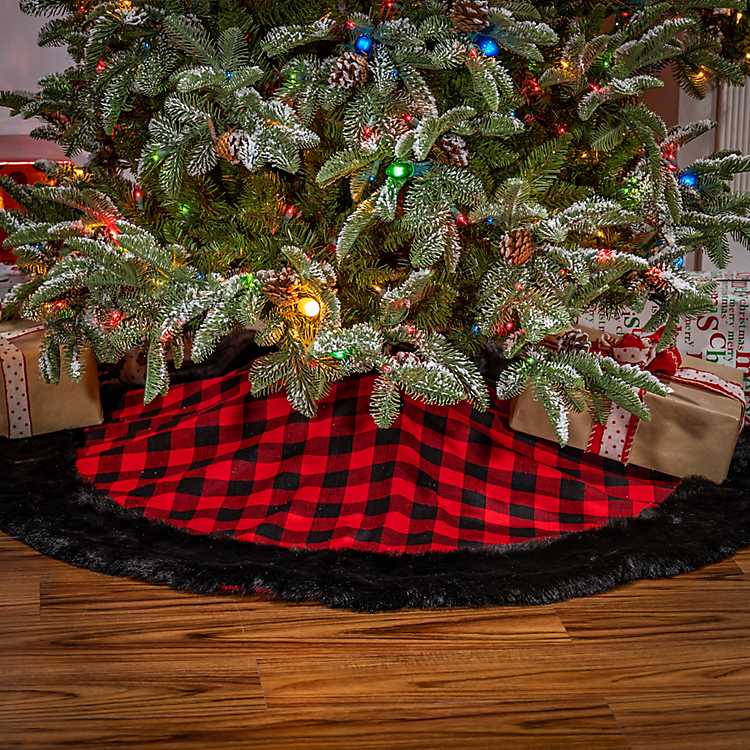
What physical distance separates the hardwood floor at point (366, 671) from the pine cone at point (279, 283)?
18.8 inches

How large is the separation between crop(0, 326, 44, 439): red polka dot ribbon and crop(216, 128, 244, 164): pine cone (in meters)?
0.70

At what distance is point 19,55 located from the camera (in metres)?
3.33

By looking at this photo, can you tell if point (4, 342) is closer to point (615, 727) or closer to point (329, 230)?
point (329, 230)

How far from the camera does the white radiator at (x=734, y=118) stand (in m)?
2.63

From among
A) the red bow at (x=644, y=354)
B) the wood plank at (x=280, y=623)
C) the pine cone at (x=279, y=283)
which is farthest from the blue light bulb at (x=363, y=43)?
the wood plank at (x=280, y=623)

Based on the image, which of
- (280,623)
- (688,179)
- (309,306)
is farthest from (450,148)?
(280,623)

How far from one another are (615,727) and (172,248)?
0.98 metres

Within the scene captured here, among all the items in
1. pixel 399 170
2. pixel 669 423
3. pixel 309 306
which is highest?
pixel 399 170

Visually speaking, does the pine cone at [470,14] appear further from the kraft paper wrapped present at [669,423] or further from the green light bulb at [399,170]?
the kraft paper wrapped present at [669,423]

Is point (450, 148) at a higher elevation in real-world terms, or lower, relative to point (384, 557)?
higher

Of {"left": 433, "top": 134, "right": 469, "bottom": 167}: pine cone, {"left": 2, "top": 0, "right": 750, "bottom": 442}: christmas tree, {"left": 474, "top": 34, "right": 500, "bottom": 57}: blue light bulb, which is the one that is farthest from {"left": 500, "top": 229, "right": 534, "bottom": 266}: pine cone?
{"left": 474, "top": 34, "right": 500, "bottom": 57}: blue light bulb

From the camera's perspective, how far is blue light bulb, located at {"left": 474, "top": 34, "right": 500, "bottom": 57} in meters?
1.51

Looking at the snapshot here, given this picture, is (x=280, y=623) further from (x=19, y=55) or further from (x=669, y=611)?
(x=19, y=55)

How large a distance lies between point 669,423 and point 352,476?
1.93 feet
